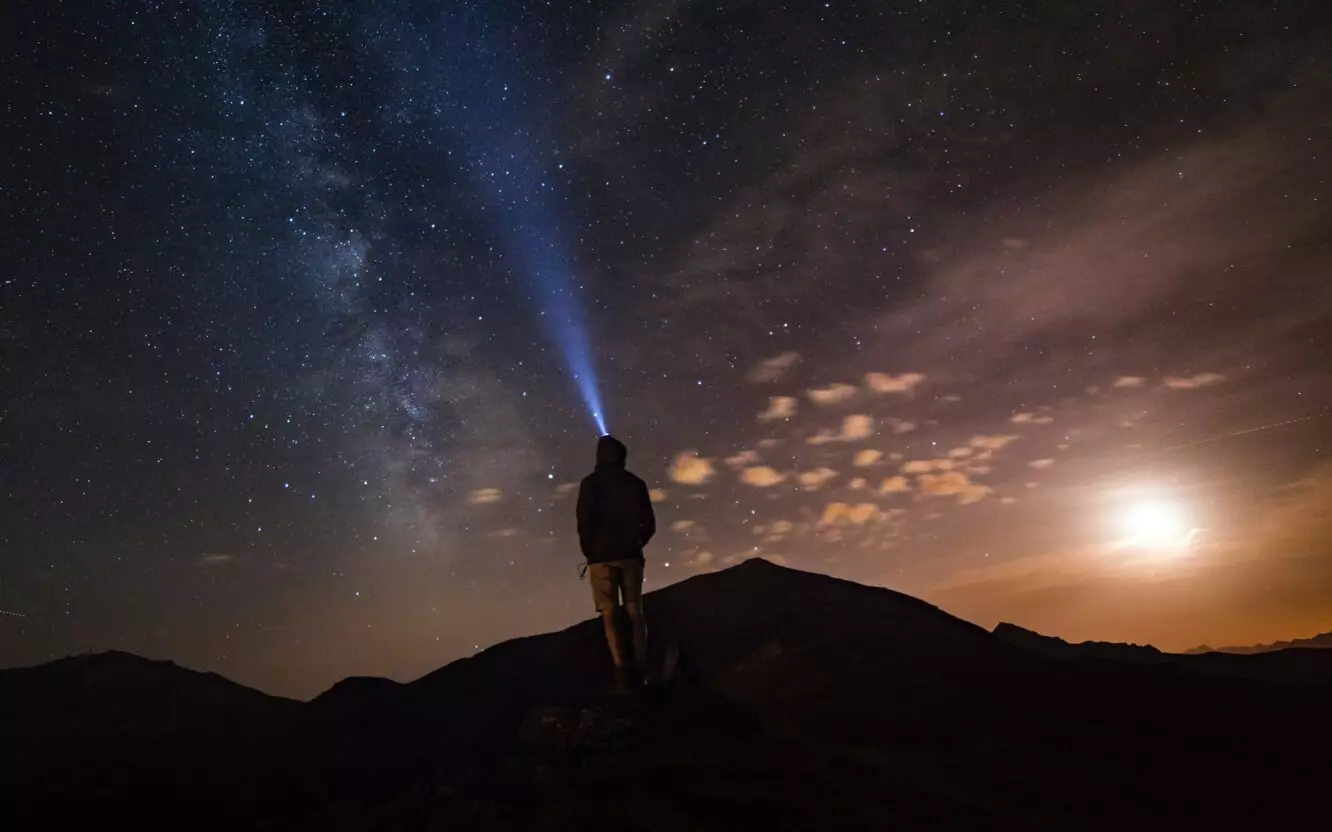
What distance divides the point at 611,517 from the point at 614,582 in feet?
2.41

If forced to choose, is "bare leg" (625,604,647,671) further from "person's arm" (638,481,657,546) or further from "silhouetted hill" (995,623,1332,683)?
"silhouetted hill" (995,623,1332,683)

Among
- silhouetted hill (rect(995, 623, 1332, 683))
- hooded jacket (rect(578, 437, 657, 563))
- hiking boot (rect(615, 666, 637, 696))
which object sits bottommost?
silhouetted hill (rect(995, 623, 1332, 683))

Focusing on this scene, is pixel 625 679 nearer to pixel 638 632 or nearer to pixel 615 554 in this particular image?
pixel 638 632

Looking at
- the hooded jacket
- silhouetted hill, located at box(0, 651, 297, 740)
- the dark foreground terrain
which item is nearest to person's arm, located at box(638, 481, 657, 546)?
the hooded jacket

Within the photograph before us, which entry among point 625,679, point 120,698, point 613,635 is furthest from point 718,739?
point 120,698

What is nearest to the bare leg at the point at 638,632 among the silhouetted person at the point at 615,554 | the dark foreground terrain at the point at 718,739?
the silhouetted person at the point at 615,554

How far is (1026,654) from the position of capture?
1270 cm

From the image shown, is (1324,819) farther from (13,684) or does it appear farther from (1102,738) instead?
(13,684)

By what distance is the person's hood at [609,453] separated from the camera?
28.0ft

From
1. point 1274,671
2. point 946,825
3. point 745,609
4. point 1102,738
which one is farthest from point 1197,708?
point 1274,671

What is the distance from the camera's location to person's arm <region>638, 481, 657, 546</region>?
8398mm

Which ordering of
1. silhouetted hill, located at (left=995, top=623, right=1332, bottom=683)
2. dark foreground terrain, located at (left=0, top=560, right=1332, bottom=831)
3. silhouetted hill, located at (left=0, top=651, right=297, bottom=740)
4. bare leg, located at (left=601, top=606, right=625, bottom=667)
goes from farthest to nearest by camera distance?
silhouetted hill, located at (left=995, top=623, right=1332, bottom=683) → silhouetted hill, located at (left=0, top=651, right=297, bottom=740) → bare leg, located at (left=601, top=606, right=625, bottom=667) → dark foreground terrain, located at (left=0, top=560, right=1332, bottom=831)

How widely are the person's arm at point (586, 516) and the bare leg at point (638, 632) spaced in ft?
2.73

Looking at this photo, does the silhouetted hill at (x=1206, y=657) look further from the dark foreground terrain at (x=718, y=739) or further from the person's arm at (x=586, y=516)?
the person's arm at (x=586, y=516)
